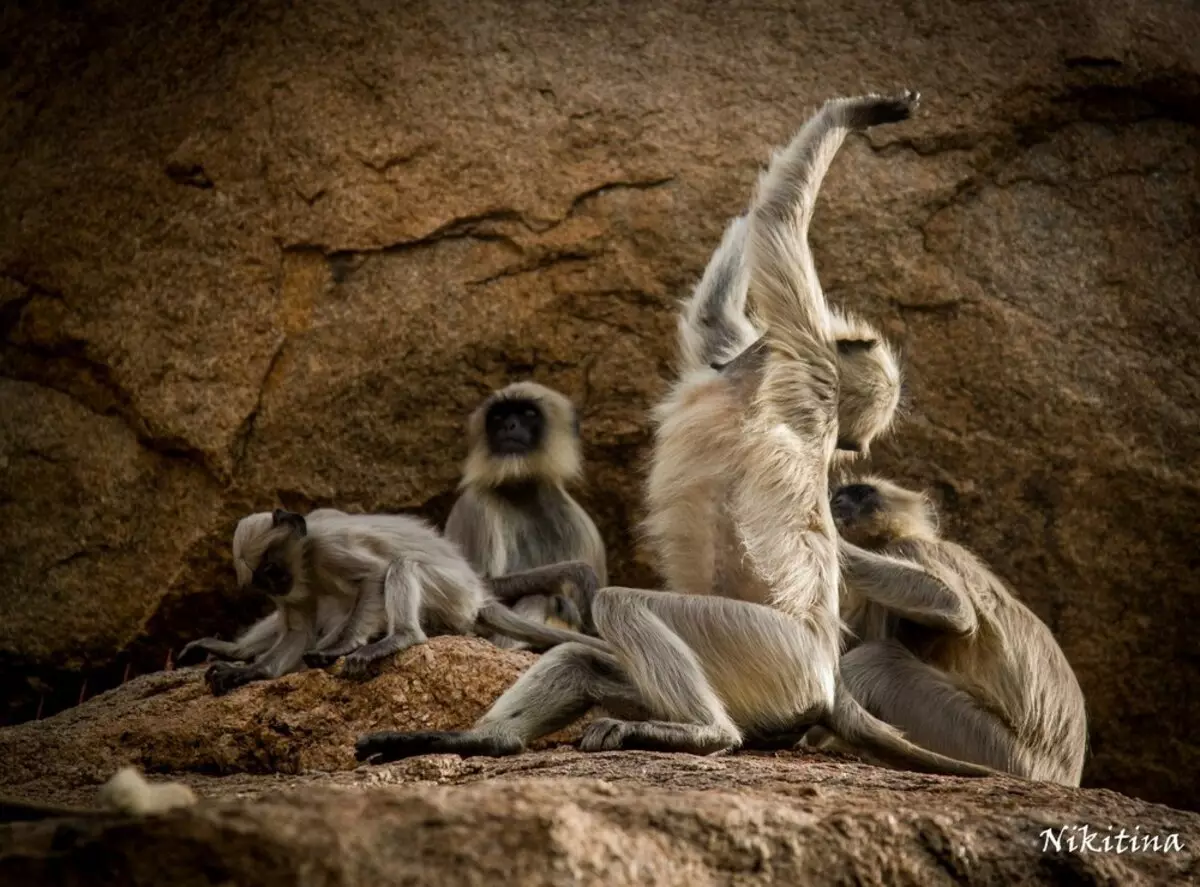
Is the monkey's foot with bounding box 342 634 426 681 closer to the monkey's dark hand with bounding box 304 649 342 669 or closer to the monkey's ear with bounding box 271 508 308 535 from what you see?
the monkey's dark hand with bounding box 304 649 342 669

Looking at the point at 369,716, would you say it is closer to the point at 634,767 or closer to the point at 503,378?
the point at 634,767

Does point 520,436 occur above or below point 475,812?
above

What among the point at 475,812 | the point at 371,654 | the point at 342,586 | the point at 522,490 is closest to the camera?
the point at 475,812

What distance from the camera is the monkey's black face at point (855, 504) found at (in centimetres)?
834

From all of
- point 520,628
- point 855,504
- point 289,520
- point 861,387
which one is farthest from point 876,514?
point 289,520

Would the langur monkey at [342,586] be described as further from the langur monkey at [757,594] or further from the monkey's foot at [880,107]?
the monkey's foot at [880,107]

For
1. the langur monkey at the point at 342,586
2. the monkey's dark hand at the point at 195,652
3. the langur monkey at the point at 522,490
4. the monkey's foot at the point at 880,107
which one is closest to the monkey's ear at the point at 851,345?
the monkey's foot at the point at 880,107

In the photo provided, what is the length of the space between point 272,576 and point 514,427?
6.12 ft

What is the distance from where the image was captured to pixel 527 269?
916 centimetres

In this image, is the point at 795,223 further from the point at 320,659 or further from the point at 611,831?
the point at 611,831

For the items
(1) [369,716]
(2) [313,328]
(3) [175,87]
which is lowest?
(1) [369,716]

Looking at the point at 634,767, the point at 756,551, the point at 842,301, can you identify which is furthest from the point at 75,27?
→ the point at 634,767

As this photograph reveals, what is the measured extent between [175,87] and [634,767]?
18.4 ft

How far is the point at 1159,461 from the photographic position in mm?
8867
